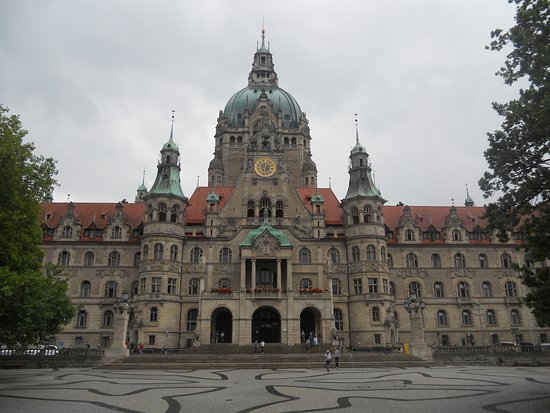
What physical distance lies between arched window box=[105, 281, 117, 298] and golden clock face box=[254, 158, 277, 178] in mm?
21907

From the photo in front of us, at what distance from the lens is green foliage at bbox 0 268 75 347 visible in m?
22.1

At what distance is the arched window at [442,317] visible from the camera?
54156 millimetres

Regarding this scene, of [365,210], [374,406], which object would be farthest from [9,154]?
[365,210]

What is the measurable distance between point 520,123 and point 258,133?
44.8 metres

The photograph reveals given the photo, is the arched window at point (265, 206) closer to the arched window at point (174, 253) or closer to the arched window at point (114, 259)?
Answer: the arched window at point (174, 253)

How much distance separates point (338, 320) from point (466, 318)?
15.8 metres

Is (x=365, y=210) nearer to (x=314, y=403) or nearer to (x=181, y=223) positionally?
(x=181, y=223)

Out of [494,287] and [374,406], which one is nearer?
[374,406]

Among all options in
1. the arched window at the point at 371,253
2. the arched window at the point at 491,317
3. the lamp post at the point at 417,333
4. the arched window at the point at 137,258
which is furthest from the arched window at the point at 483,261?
the arched window at the point at 137,258

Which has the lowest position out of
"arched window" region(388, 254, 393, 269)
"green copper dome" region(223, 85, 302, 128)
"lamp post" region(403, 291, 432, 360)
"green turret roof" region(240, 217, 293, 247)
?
"lamp post" region(403, 291, 432, 360)

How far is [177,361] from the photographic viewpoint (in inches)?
1462

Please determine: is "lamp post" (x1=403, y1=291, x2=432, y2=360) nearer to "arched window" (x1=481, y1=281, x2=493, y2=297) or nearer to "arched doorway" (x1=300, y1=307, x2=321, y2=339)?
"arched doorway" (x1=300, y1=307, x2=321, y2=339)

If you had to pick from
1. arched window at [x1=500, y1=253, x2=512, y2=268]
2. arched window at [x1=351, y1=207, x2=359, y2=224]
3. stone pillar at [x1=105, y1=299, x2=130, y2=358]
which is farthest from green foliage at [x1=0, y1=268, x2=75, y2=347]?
arched window at [x1=500, y1=253, x2=512, y2=268]

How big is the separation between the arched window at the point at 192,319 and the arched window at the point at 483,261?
115ft
